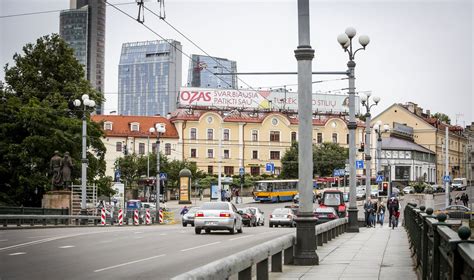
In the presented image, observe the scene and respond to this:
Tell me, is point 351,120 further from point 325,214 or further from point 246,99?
point 246,99

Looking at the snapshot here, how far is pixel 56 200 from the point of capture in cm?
4638

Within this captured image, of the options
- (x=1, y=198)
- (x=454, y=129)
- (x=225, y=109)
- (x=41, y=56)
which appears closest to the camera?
(x=1, y=198)

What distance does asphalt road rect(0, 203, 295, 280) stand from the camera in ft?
50.0

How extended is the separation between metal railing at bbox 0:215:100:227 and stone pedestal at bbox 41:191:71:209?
170cm

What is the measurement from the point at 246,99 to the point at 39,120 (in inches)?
2794

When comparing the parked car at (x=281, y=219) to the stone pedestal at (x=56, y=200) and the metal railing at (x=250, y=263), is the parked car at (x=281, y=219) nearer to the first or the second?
the stone pedestal at (x=56, y=200)

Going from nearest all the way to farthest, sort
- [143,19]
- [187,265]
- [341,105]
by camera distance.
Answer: [187,265], [143,19], [341,105]

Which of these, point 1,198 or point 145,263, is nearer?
point 145,263

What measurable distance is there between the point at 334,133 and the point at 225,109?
18938 millimetres

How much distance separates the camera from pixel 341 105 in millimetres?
127562

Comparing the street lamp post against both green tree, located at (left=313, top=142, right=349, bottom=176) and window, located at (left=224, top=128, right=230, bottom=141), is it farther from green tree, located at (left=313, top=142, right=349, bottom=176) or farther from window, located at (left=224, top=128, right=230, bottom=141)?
window, located at (left=224, top=128, right=230, bottom=141)

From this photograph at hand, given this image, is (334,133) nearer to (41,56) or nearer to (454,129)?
(454,129)

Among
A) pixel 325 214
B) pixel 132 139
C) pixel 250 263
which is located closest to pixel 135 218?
pixel 325 214

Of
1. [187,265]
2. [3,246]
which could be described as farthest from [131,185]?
[187,265]
